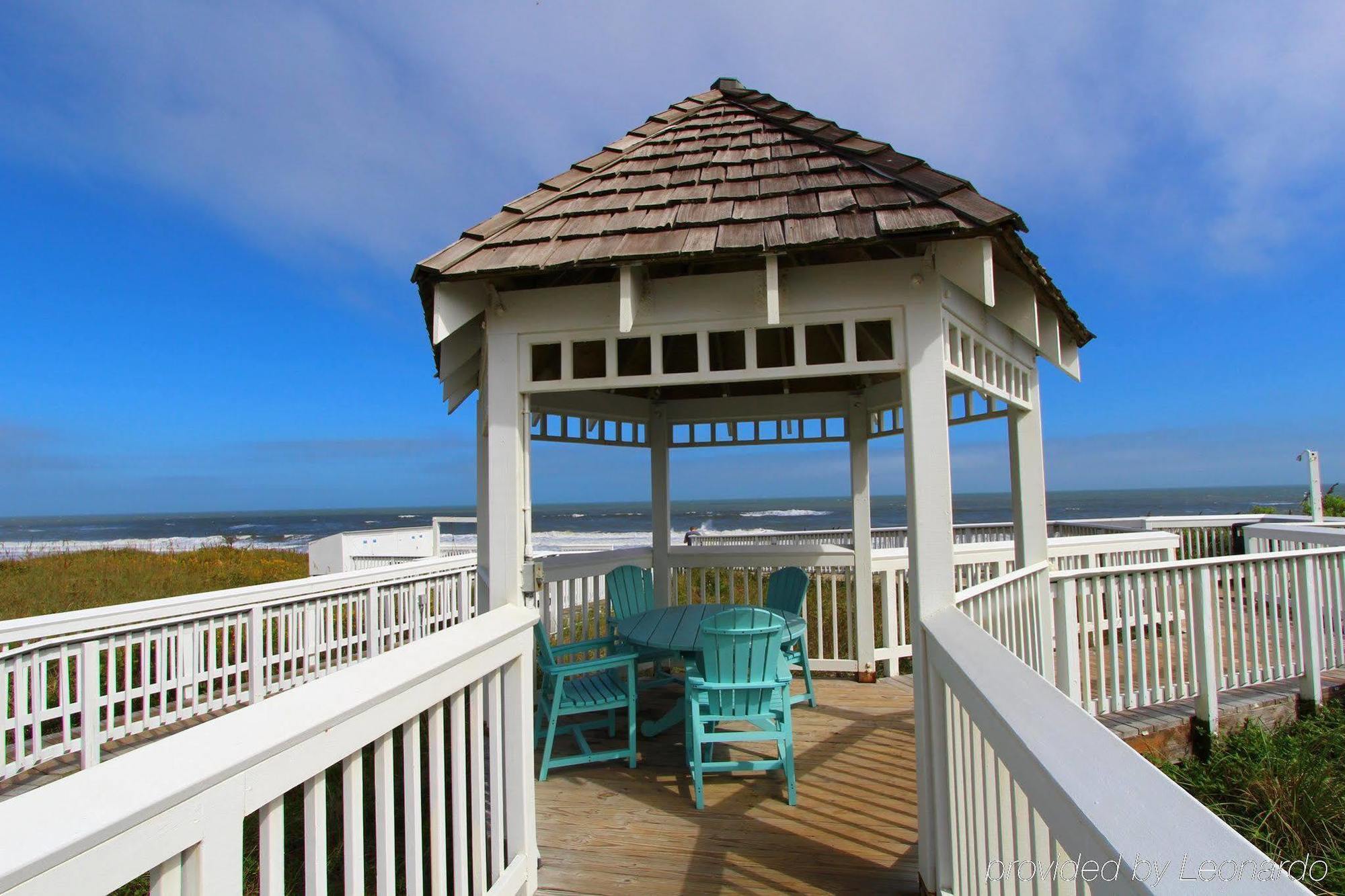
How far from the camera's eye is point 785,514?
47875mm

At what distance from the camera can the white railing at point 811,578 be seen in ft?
18.0

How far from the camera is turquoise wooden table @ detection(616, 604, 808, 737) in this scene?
4.14m

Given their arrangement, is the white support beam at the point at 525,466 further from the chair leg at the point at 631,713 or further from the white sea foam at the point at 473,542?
the white sea foam at the point at 473,542

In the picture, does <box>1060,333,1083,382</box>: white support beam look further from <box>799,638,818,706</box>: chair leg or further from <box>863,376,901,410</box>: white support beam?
<box>799,638,818,706</box>: chair leg

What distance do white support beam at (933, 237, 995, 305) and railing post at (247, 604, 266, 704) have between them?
6114 mm

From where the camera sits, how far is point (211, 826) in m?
1.11

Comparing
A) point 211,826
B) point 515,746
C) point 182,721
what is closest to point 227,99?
point 182,721

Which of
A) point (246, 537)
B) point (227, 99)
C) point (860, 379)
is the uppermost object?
point (227, 99)

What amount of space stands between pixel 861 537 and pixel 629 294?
12.5 feet

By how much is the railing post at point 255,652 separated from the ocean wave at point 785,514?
136 ft

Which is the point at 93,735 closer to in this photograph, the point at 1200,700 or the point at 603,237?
the point at 603,237

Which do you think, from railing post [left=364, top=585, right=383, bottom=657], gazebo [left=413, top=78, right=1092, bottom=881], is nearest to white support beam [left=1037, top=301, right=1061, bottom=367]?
gazebo [left=413, top=78, right=1092, bottom=881]

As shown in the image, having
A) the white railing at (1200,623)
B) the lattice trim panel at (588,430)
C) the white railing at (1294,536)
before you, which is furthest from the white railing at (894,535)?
the lattice trim panel at (588,430)

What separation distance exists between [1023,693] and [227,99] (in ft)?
32.8
